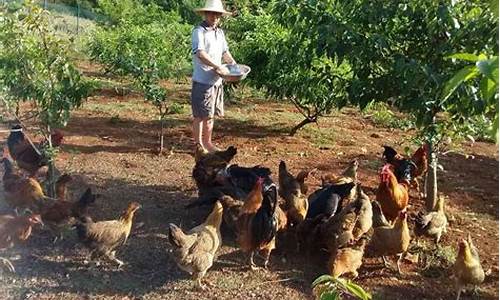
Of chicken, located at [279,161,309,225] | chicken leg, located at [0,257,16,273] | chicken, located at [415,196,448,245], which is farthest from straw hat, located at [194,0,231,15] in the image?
chicken leg, located at [0,257,16,273]

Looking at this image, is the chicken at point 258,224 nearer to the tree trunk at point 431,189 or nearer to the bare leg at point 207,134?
the tree trunk at point 431,189

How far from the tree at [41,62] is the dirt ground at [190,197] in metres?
1.10

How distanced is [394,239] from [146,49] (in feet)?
19.3

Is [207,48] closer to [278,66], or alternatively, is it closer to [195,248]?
[278,66]

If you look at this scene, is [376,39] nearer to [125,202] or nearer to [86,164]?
[125,202]

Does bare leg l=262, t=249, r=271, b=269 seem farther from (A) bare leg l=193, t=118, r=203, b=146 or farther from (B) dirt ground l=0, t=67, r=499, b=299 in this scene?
(A) bare leg l=193, t=118, r=203, b=146

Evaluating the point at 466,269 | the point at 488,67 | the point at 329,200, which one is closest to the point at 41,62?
the point at 329,200

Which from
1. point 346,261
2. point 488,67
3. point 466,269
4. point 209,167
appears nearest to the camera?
point 488,67

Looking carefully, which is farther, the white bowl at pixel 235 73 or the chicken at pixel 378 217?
the white bowl at pixel 235 73

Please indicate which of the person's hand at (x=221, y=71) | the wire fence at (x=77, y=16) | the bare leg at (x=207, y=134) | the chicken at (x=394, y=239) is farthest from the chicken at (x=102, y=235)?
the wire fence at (x=77, y=16)

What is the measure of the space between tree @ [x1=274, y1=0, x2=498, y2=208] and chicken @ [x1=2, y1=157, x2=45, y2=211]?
8.85 feet

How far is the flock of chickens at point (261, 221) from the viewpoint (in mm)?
4367

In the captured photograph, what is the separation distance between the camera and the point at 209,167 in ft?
19.1

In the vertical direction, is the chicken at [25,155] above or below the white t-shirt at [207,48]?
below
